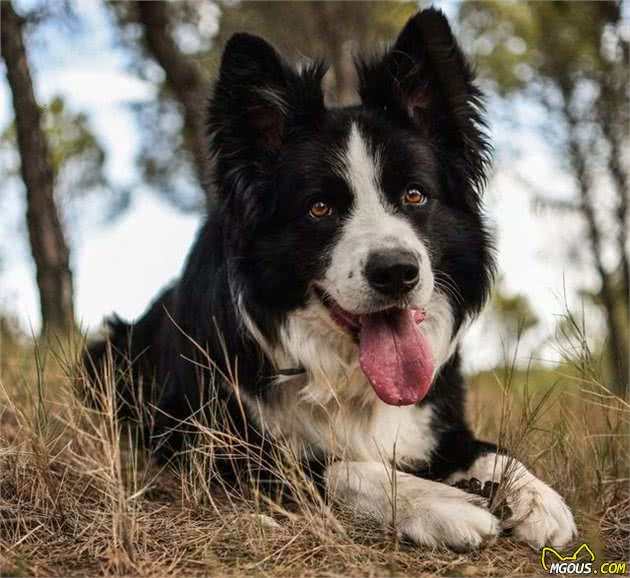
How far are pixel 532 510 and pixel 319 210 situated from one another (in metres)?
1.60

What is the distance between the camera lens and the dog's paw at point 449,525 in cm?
296

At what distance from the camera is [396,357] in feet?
11.7

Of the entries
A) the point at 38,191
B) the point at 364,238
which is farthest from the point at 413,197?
the point at 38,191

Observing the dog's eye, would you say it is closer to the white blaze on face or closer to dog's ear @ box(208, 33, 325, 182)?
the white blaze on face

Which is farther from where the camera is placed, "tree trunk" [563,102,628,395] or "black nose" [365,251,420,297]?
"tree trunk" [563,102,628,395]

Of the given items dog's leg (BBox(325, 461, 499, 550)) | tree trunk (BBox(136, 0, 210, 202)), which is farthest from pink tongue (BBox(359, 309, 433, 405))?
tree trunk (BBox(136, 0, 210, 202))

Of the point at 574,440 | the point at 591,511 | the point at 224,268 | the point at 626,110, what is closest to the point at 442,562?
the point at 591,511

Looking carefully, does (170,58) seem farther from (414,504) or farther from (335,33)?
(414,504)

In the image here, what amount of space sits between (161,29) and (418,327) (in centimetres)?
656

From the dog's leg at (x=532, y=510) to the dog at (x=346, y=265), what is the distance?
61 millimetres

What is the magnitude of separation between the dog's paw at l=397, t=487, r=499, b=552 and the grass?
48mm

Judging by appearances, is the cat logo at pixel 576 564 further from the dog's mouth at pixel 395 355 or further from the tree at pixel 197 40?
the tree at pixel 197 40

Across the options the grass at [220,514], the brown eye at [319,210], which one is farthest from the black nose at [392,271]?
the grass at [220,514]

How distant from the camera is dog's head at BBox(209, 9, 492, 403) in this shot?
356 cm
